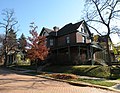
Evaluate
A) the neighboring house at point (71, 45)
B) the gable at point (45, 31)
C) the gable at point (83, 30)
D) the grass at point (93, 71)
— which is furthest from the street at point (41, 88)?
the gable at point (45, 31)

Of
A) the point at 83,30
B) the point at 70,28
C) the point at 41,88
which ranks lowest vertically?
the point at 41,88

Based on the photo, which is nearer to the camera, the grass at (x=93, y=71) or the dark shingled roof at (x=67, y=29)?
the grass at (x=93, y=71)

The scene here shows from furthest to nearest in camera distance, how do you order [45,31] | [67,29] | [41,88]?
1. [45,31]
2. [67,29]
3. [41,88]

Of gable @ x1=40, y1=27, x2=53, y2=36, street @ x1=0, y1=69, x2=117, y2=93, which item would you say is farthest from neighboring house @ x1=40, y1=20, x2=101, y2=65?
street @ x1=0, y1=69, x2=117, y2=93

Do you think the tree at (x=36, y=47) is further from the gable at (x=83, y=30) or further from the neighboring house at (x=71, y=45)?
the gable at (x=83, y=30)

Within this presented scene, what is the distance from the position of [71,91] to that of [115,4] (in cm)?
2193

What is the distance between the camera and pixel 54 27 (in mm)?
45406

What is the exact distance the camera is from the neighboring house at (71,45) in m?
34.7

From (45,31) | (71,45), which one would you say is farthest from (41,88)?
(45,31)

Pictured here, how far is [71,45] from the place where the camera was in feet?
114

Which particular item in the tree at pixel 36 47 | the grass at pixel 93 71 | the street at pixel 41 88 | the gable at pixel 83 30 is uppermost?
the gable at pixel 83 30

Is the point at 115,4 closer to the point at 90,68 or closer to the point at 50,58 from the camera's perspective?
the point at 90,68

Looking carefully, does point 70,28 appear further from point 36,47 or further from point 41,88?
point 41,88

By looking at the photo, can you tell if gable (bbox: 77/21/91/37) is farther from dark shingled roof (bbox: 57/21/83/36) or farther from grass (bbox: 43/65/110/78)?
grass (bbox: 43/65/110/78)
